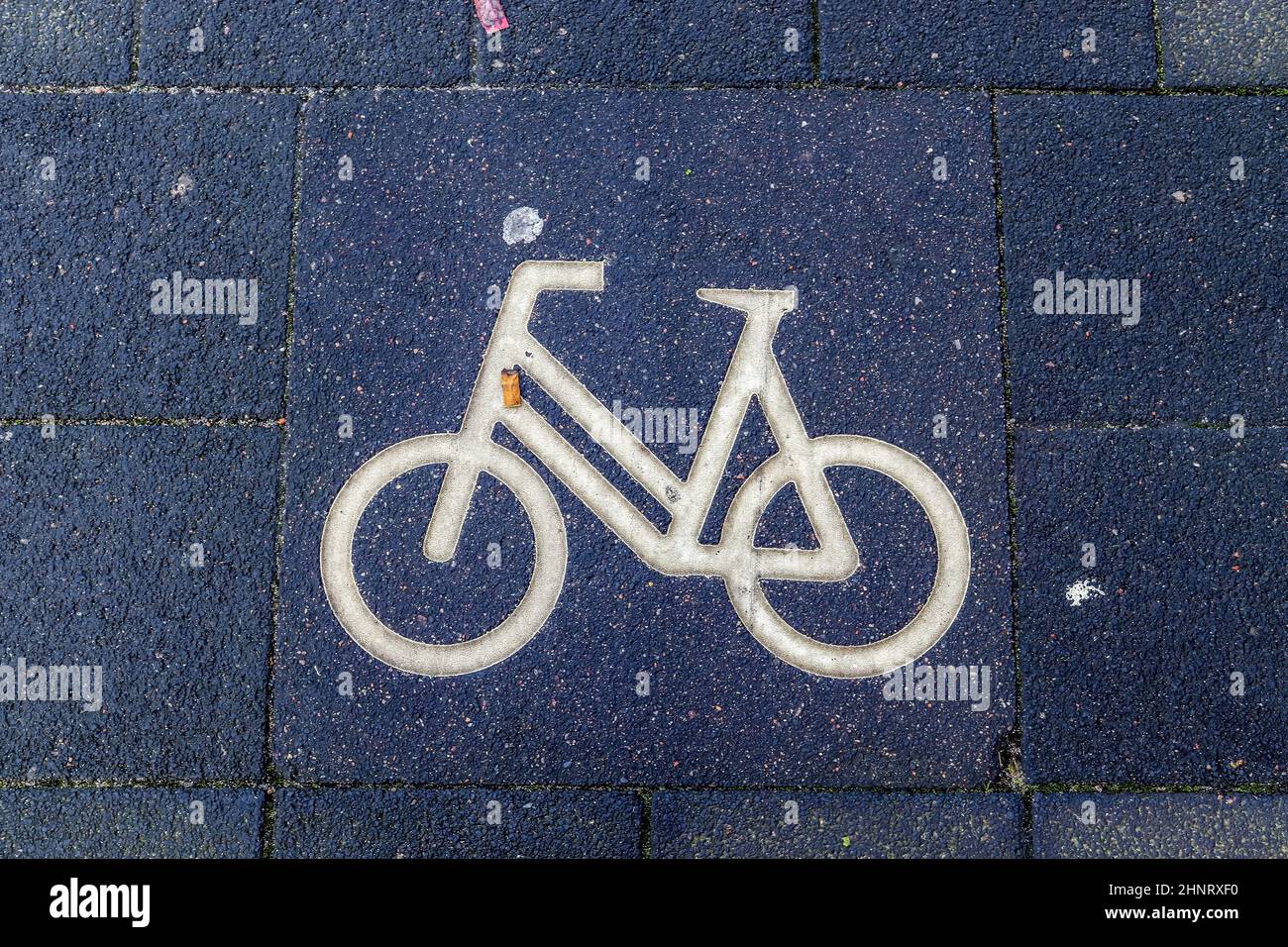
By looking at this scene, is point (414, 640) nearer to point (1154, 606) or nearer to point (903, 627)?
point (903, 627)

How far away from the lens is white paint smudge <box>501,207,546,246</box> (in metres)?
3.67

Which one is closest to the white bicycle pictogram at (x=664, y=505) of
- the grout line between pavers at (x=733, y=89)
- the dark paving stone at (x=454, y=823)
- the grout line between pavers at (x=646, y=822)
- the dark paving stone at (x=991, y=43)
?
the dark paving stone at (x=454, y=823)

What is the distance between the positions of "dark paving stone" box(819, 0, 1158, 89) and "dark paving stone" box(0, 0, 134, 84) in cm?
310

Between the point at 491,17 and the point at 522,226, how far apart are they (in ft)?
3.23

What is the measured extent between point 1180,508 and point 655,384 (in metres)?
2.17

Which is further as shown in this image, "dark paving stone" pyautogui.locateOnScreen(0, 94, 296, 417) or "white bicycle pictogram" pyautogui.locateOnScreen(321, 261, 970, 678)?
"dark paving stone" pyautogui.locateOnScreen(0, 94, 296, 417)

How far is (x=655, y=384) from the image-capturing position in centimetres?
357

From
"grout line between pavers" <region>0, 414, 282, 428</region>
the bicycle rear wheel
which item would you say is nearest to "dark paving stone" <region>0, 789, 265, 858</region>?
"grout line between pavers" <region>0, 414, 282, 428</region>

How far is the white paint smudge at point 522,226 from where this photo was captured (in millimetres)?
3666

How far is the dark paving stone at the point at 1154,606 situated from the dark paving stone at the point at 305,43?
9.89 ft

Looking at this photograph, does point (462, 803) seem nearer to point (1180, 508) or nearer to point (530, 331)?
point (530, 331)

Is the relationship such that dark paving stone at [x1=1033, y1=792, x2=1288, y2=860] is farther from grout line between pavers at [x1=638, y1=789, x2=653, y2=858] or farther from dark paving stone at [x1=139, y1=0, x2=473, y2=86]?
dark paving stone at [x1=139, y1=0, x2=473, y2=86]

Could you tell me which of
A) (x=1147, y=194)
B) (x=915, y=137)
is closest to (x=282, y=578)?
(x=915, y=137)

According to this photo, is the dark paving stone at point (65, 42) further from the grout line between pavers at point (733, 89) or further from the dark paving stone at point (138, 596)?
the dark paving stone at point (138, 596)
